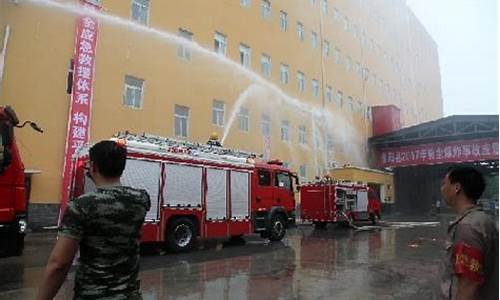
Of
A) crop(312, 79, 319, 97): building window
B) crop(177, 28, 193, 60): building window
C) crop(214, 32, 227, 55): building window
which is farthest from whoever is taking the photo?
crop(312, 79, 319, 97): building window

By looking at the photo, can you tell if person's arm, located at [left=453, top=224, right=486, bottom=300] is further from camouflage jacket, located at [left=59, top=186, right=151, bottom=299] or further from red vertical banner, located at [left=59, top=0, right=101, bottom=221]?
red vertical banner, located at [left=59, top=0, right=101, bottom=221]

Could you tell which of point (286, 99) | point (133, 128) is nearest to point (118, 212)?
point (133, 128)

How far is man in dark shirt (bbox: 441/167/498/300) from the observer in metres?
2.58

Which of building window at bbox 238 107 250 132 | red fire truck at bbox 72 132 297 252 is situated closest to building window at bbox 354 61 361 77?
building window at bbox 238 107 250 132

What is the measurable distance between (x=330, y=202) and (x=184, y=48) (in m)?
10.1

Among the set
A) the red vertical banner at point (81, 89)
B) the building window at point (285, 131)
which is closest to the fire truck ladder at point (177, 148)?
the red vertical banner at point (81, 89)

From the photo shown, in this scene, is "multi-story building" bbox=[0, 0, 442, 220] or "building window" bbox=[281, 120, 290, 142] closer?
"multi-story building" bbox=[0, 0, 442, 220]

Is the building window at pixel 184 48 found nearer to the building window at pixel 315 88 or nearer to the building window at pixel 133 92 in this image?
the building window at pixel 133 92

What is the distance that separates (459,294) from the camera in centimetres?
261

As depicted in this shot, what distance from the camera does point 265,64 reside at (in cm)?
2872

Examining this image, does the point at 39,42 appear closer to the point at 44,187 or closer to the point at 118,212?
the point at 44,187

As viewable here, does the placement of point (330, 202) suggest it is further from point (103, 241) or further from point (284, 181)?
point (103, 241)

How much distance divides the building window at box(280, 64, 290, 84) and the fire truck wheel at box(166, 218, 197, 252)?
19341mm

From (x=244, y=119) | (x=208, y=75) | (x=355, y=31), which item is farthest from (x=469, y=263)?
(x=355, y=31)
